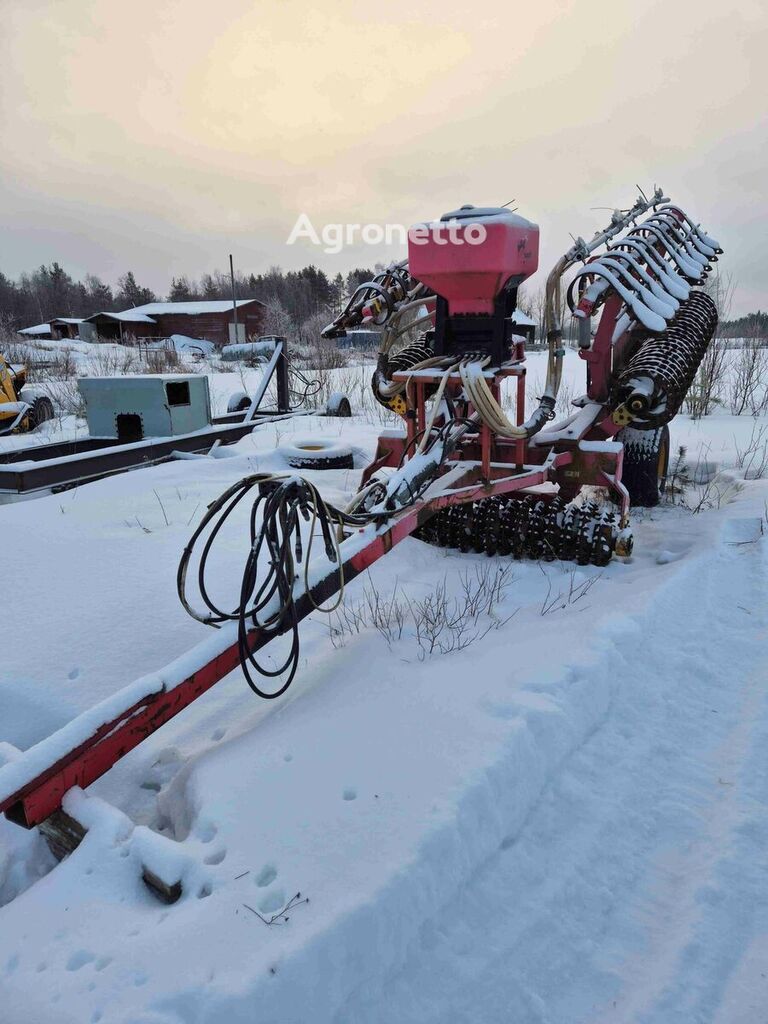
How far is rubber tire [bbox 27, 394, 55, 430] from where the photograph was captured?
36.6 feet

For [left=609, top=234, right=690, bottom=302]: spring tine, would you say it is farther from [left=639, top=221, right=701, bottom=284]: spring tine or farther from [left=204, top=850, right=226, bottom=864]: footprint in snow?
[left=204, top=850, right=226, bottom=864]: footprint in snow

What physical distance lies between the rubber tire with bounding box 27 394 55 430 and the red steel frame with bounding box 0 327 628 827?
8784 mm

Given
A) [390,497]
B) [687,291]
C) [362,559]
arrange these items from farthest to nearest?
[687,291]
[390,497]
[362,559]

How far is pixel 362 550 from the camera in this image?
2877 mm

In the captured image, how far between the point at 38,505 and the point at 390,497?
3248 mm

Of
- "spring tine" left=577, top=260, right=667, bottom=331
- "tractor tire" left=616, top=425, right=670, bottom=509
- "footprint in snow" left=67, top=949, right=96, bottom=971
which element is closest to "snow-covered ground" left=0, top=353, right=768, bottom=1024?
"footprint in snow" left=67, top=949, right=96, bottom=971

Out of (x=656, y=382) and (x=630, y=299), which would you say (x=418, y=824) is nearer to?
(x=656, y=382)

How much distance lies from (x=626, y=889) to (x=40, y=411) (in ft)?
38.7

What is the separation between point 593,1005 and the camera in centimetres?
157

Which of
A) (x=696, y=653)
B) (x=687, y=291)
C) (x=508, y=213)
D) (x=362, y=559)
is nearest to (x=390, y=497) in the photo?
(x=362, y=559)

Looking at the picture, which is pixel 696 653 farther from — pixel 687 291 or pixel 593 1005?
pixel 687 291

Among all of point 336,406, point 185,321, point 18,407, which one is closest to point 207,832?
point 336,406

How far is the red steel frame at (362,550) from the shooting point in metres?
1.89

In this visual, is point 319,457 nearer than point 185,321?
Yes
